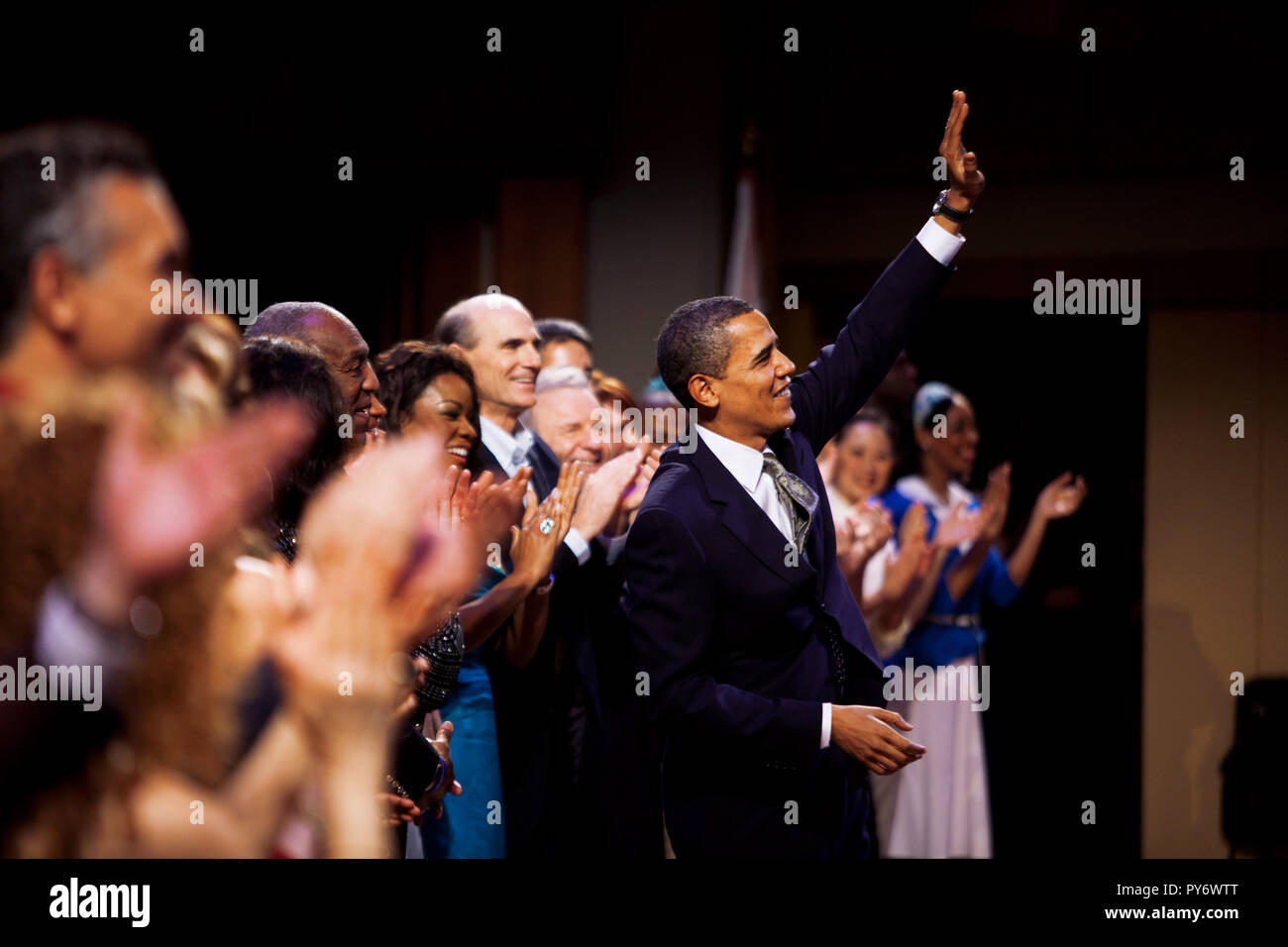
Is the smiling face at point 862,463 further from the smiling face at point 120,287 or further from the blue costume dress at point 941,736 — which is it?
the smiling face at point 120,287

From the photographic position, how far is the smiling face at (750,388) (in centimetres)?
223

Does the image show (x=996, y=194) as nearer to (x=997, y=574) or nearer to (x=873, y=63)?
(x=873, y=63)

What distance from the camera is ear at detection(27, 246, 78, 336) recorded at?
2.85ft

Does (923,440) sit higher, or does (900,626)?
(923,440)

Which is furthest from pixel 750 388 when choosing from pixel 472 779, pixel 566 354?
pixel 566 354

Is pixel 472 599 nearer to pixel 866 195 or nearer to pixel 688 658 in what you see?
pixel 688 658

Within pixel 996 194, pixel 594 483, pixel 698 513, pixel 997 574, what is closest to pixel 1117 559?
pixel 997 574

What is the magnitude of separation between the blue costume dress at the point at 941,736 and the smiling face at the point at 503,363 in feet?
5.07

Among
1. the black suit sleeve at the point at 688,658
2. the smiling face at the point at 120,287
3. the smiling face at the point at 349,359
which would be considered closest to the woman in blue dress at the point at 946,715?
the black suit sleeve at the point at 688,658

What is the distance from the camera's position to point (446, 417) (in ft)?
8.59

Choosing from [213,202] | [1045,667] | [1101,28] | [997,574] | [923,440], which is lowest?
[1045,667]

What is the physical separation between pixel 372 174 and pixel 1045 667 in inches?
126

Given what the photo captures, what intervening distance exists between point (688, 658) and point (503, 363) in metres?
1.16

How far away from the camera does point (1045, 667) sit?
201 inches
